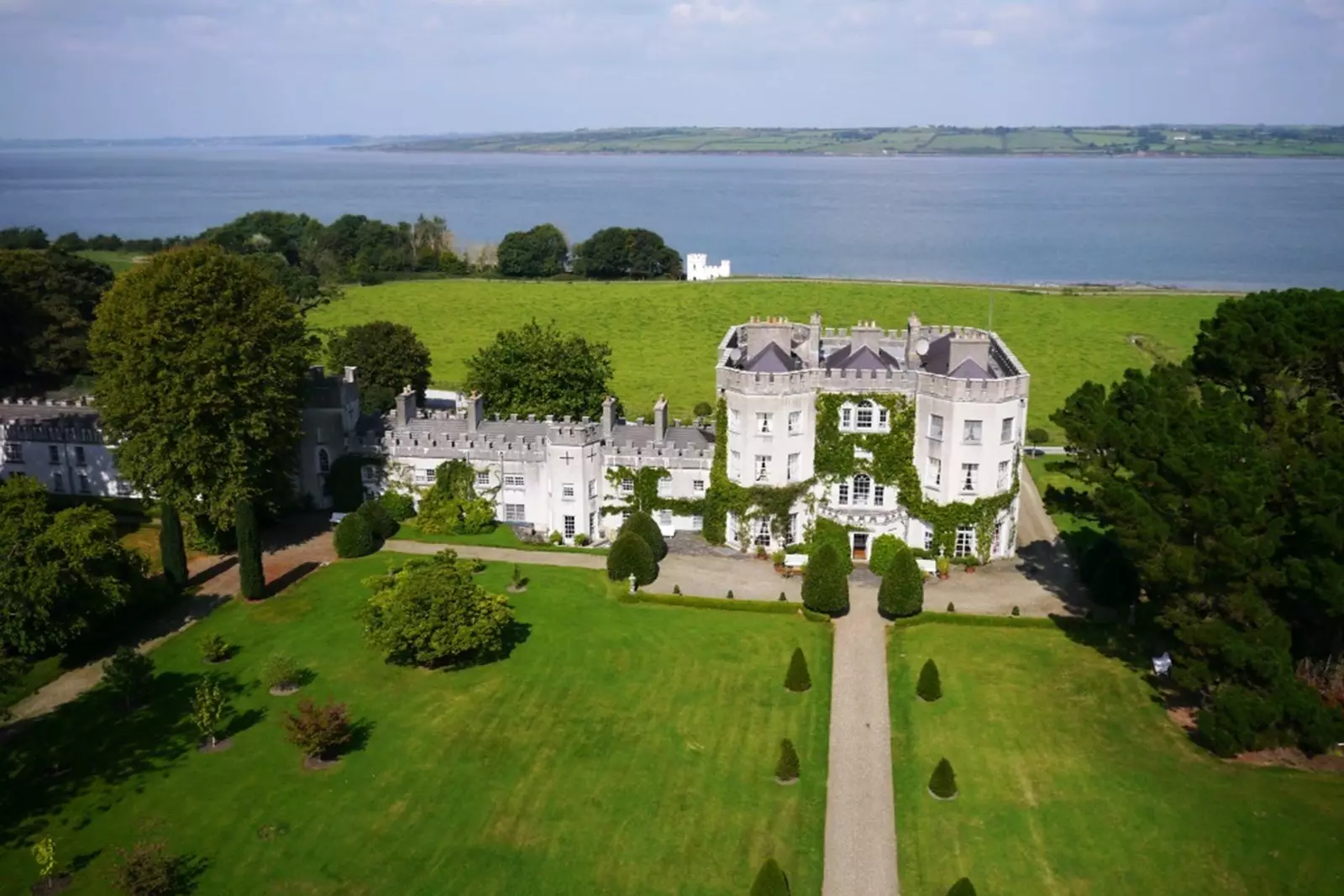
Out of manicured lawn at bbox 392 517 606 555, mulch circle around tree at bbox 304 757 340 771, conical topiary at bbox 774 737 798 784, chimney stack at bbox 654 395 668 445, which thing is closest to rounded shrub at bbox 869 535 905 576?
chimney stack at bbox 654 395 668 445

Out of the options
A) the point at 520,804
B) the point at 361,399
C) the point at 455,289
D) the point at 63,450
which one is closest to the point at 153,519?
the point at 63,450

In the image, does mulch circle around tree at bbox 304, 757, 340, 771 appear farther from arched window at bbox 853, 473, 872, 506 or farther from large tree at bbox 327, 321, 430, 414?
large tree at bbox 327, 321, 430, 414

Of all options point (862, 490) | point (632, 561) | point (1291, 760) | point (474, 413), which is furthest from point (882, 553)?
point (474, 413)

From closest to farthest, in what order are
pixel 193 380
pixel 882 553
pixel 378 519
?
pixel 193 380, pixel 882 553, pixel 378 519

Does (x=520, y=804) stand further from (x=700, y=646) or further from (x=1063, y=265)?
(x=1063, y=265)

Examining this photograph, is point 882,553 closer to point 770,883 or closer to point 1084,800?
point 1084,800

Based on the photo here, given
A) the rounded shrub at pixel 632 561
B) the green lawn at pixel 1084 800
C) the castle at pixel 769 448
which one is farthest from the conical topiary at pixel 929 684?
the rounded shrub at pixel 632 561
